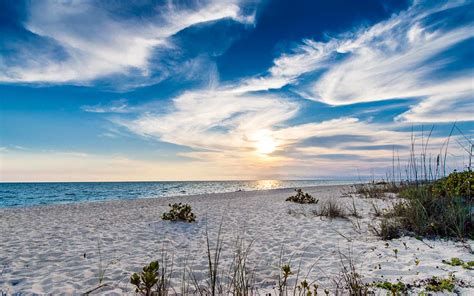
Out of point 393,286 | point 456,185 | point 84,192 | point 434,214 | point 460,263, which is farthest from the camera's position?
point 84,192

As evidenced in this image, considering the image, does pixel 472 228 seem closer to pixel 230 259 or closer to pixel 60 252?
pixel 230 259

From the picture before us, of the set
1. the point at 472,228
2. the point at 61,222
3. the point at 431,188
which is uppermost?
the point at 431,188

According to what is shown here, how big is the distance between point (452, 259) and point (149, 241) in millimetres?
6155

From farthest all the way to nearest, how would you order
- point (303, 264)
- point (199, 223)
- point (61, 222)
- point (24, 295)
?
point (61, 222), point (199, 223), point (303, 264), point (24, 295)

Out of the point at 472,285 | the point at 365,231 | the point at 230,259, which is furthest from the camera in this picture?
the point at 365,231

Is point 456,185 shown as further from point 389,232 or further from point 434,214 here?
point 389,232

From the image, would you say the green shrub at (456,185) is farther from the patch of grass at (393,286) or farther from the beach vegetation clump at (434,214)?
the patch of grass at (393,286)

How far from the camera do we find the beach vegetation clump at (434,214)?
556cm

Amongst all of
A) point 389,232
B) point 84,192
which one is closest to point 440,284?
point 389,232

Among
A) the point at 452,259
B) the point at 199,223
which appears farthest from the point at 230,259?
the point at 199,223

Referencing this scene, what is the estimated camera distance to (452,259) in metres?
4.25

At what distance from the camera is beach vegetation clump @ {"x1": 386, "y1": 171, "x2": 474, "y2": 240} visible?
18.2 feet

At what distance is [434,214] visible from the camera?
19.9ft

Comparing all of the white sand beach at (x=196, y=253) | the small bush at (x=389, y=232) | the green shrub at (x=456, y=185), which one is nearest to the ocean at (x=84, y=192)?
the white sand beach at (x=196, y=253)
